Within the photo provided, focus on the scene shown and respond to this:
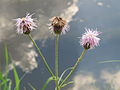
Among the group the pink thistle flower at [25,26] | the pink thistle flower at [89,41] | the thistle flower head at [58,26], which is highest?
the pink thistle flower at [25,26]

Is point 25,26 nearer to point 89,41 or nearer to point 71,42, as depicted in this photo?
point 89,41

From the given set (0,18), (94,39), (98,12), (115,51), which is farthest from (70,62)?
(94,39)

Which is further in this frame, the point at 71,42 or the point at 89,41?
the point at 71,42

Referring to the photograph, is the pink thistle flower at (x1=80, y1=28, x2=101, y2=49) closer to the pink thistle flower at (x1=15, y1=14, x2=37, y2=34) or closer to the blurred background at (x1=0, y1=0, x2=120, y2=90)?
the pink thistle flower at (x1=15, y1=14, x2=37, y2=34)

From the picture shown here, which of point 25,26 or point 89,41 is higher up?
point 25,26

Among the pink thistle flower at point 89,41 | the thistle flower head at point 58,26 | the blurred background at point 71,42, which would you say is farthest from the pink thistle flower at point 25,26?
the blurred background at point 71,42

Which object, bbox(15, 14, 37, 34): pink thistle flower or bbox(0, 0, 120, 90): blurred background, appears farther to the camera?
bbox(0, 0, 120, 90): blurred background

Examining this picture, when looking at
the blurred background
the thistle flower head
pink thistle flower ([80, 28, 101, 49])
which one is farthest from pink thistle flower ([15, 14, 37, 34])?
the blurred background

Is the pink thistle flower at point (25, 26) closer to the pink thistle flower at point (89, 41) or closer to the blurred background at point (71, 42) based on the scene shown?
the pink thistle flower at point (89, 41)

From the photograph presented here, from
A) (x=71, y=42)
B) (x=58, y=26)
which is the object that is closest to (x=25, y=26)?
(x=58, y=26)
